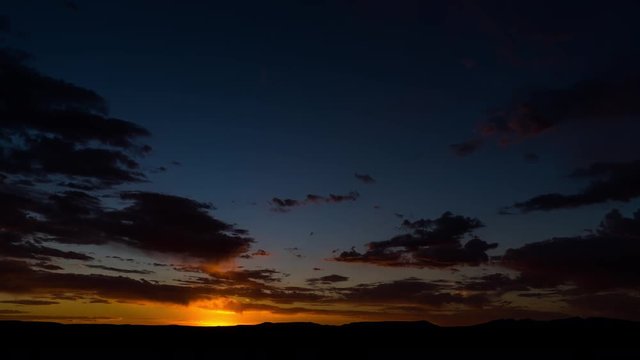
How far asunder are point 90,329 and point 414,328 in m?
74.9

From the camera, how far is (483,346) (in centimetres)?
12925

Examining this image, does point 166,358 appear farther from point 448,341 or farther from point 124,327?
point 448,341

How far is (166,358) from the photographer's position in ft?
314

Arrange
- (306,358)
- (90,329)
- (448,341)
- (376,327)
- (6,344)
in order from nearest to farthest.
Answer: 1. (306,358)
2. (6,344)
3. (90,329)
4. (448,341)
5. (376,327)

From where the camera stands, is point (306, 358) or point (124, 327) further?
point (124, 327)

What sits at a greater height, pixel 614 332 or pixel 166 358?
pixel 614 332

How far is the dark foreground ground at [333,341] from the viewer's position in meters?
104

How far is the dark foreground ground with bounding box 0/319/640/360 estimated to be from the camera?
341 feet

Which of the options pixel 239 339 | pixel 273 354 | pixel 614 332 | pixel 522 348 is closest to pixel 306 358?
pixel 273 354

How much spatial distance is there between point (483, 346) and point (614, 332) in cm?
3251

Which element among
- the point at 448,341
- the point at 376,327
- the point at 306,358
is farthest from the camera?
the point at 376,327

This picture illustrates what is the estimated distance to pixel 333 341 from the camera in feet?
404

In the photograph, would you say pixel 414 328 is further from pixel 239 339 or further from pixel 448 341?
pixel 239 339

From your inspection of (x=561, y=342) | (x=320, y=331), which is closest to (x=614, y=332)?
(x=561, y=342)
